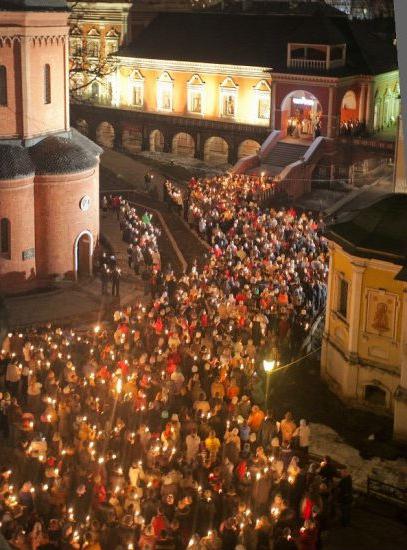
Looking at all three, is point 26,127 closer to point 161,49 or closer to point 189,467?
point 189,467

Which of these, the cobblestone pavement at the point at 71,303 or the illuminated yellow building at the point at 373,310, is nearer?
the illuminated yellow building at the point at 373,310

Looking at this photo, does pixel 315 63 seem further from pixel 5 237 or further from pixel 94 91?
pixel 5 237

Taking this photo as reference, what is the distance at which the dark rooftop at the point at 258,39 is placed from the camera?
167ft

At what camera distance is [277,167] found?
4884cm

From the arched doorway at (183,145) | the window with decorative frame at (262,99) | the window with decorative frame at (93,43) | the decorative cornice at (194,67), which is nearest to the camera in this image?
the window with decorative frame at (262,99)

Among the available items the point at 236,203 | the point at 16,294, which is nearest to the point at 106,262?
the point at 16,294

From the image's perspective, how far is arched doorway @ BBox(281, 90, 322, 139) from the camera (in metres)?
51.4

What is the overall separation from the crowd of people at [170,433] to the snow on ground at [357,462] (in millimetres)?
359

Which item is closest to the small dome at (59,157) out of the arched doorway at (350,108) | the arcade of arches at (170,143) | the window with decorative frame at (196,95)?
the arcade of arches at (170,143)

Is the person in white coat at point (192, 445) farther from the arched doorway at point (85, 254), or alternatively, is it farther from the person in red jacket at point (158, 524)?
the arched doorway at point (85, 254)

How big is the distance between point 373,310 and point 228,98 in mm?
37101

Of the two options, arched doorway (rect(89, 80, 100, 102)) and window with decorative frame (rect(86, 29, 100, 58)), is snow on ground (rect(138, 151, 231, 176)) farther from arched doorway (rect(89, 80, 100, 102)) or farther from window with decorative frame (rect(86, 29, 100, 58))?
window with decorative frame (rect(86, 29, 100, 58))

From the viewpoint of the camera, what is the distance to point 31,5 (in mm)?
29484

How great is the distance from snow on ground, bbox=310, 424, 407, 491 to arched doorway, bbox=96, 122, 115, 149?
142 ft
